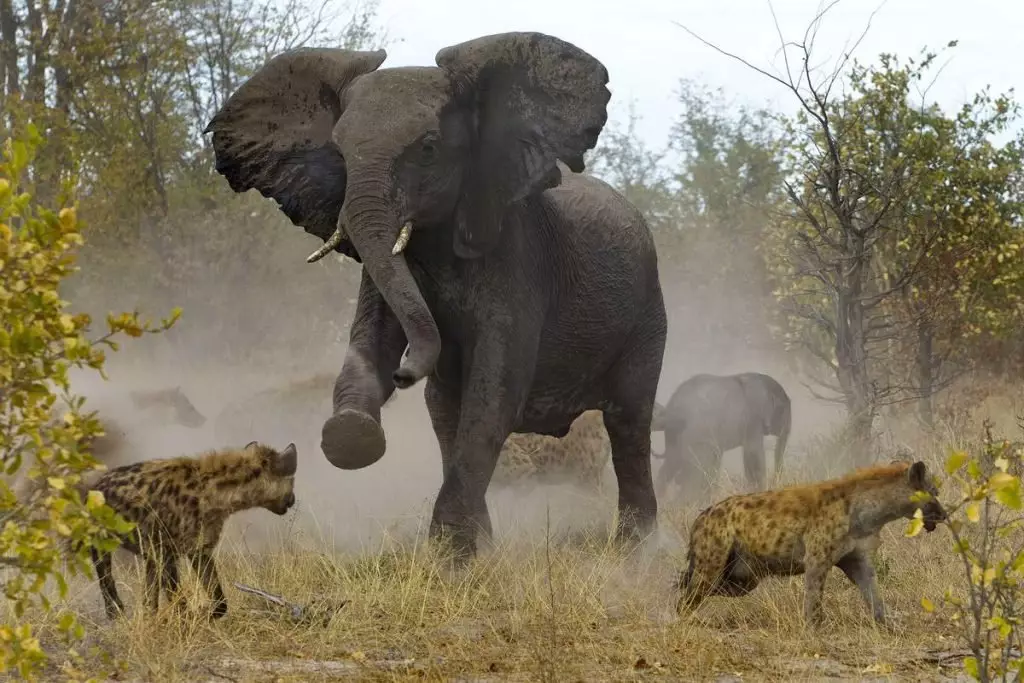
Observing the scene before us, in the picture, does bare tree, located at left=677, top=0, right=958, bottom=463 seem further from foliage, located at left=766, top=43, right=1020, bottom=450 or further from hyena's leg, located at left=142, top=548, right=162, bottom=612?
hyena's leg, located at left=142, top=548, right=162, bottom=612

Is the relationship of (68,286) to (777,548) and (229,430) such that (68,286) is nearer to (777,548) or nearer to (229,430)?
(229,430)

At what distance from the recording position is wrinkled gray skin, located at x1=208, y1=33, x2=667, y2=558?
7527 millimetres

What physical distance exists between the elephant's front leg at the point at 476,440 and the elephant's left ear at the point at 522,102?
593mm

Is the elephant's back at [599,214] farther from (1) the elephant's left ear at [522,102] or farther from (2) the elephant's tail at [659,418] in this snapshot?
(2) the elephant's tail at [659,418]

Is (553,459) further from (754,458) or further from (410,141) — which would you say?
(410,141)

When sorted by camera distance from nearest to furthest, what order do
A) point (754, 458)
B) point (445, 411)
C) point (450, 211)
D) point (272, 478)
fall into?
1. point (272, 478)
2. point (450, 211)
3. point (445, 411)
4. point (754, 458)

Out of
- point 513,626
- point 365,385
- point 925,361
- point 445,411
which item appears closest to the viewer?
point 513,626

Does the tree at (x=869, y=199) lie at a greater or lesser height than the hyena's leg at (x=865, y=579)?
greater

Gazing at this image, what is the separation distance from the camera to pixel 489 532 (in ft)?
26.8

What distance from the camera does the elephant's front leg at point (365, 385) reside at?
7203 millimetres

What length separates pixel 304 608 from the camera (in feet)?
22.6

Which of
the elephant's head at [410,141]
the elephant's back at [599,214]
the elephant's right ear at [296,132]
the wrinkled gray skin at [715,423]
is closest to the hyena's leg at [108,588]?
the elephant's head at [410,141]

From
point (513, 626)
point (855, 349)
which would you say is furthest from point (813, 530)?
point (855, 349)

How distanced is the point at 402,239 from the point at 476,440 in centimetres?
126
